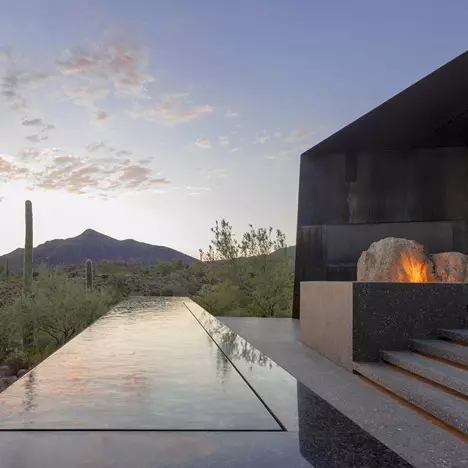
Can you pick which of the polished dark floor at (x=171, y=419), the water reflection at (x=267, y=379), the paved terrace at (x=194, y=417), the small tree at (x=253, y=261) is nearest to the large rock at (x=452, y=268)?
the paved terrace at (x=194, y=417)

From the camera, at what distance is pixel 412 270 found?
235 inches

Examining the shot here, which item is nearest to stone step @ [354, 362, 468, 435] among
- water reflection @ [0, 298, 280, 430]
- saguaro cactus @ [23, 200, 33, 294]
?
water reflection @ [0, 298, 280, 430]

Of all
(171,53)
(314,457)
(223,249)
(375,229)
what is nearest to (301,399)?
(314,457)

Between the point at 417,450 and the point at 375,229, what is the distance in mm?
6060

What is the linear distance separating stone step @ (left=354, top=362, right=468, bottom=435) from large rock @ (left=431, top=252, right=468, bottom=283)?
2574mm

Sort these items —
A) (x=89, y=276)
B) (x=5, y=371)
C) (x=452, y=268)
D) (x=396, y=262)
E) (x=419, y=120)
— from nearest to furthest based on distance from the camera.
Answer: (x=396, y=262) < (x=452, y=268) < (x=419, y=120) < (x=5, y=371) < (x=89, y=276)

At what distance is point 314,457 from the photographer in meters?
1.58

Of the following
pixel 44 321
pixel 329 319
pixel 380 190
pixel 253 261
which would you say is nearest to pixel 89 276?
pixel 44 321

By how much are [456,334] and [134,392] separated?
2940mm

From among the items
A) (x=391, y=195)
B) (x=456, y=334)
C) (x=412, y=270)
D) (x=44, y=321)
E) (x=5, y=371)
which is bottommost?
(x=5, y=371)

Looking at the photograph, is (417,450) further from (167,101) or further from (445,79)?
(167,101)

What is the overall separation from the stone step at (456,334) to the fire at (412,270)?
60.7 inches

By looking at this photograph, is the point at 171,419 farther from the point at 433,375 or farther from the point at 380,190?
the point at 380,190

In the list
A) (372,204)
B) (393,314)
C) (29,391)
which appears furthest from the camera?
(372,204)
